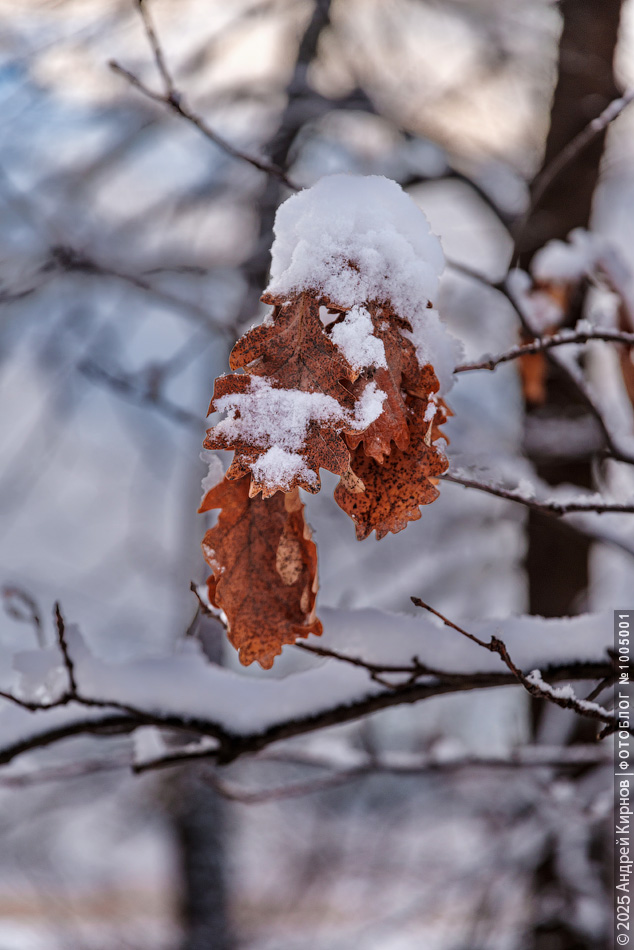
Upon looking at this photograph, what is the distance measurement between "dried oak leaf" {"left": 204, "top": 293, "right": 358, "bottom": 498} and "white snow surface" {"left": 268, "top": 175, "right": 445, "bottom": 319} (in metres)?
0.03

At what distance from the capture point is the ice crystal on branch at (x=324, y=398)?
528 mm

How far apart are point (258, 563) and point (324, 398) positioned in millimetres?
205

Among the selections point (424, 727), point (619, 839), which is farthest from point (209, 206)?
point (424, 727)

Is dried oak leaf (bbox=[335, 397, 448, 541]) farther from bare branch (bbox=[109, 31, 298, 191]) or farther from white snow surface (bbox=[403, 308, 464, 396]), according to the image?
bare branch (bbox=[109, 31, 298, 191])

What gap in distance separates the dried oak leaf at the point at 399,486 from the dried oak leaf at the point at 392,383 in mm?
11

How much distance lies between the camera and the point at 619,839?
254cm

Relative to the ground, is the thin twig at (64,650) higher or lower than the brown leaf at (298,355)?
lower

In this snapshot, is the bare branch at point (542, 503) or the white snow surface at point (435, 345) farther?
the bare branch at point (542, 503)

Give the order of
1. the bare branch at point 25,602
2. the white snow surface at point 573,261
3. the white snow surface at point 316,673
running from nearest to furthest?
the white snow surface at point 316,673 < the bare branch at point 25,602 < the white snow surface at point 573,261

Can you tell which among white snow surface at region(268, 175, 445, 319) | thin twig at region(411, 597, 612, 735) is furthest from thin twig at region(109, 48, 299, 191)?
thin twig at region(411, 597, 612, 735)

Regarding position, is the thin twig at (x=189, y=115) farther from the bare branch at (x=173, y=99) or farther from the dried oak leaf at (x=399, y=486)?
the dried oak leaf at (x=399, y=486)

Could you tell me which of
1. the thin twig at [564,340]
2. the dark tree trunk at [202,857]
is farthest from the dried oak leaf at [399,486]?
the dark tree trunk at [202,857]

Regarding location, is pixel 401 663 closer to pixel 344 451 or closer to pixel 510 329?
pixel 344 451

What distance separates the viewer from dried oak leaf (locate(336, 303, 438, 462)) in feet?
1.78
